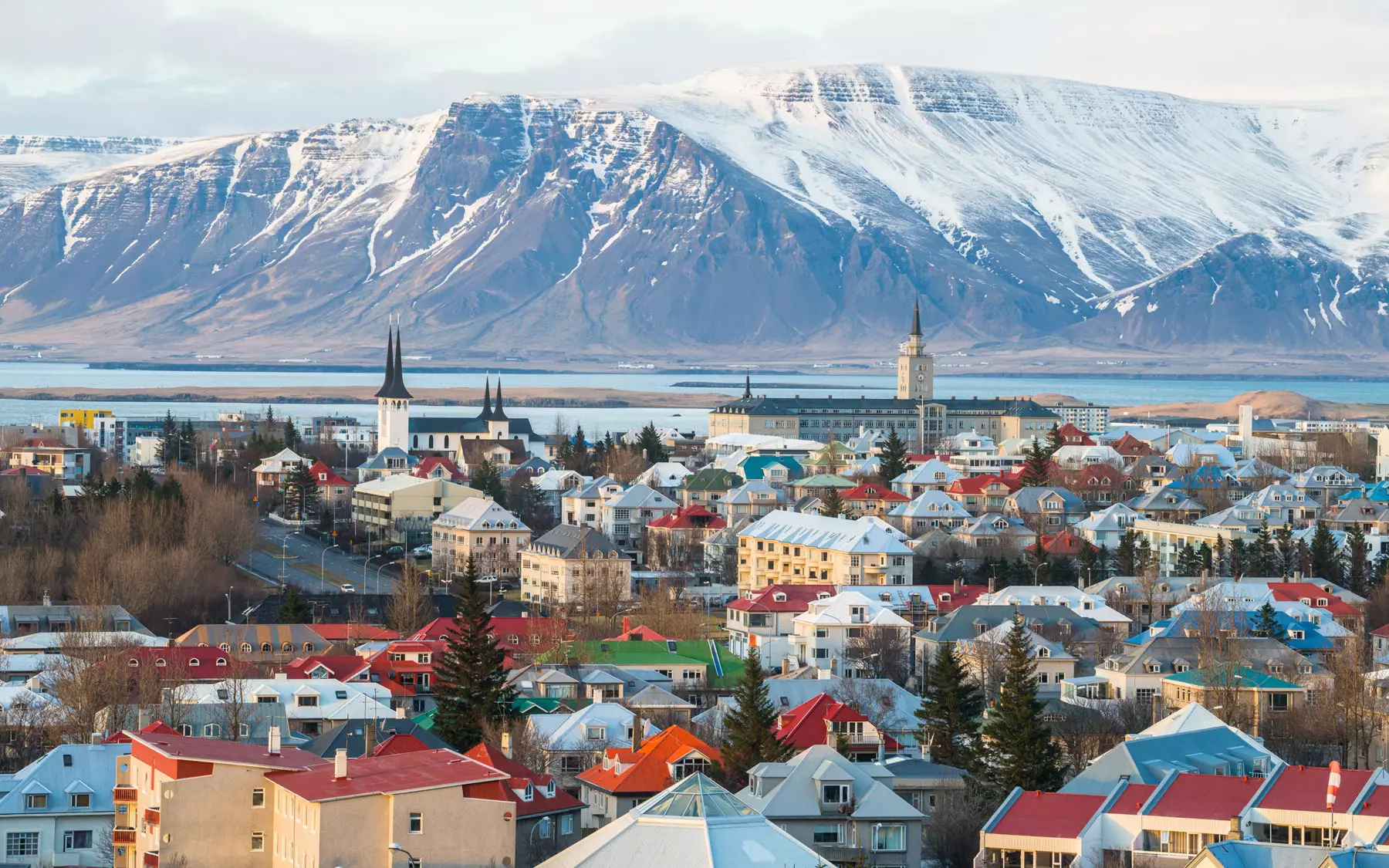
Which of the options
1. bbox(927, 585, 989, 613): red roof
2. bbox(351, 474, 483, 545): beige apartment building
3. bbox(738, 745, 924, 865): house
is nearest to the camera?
bbox(738, 745, 924, 865): house

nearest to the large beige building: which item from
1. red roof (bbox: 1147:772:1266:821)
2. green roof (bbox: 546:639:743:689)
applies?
red roof (bbox: 1147:772:1266:821)

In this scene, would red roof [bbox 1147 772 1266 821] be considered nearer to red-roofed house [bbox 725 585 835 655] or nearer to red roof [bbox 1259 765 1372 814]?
red roof [bbox 1259 765 1372 814]

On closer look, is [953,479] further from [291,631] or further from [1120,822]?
[1120,822]

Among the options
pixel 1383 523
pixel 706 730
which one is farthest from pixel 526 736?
pixel 1383 523

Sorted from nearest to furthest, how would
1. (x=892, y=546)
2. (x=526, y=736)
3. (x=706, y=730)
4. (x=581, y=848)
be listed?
(x=581, y=848) < (x=526, y=736) < (x=706, y=730) < (x=892, y=546)

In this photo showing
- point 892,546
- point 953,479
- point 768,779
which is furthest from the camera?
point 953,479

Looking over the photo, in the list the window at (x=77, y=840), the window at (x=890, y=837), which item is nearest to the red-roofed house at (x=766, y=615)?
the window at (x=890, y=837)

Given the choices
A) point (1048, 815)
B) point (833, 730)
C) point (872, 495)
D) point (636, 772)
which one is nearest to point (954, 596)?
point (833, 730)
